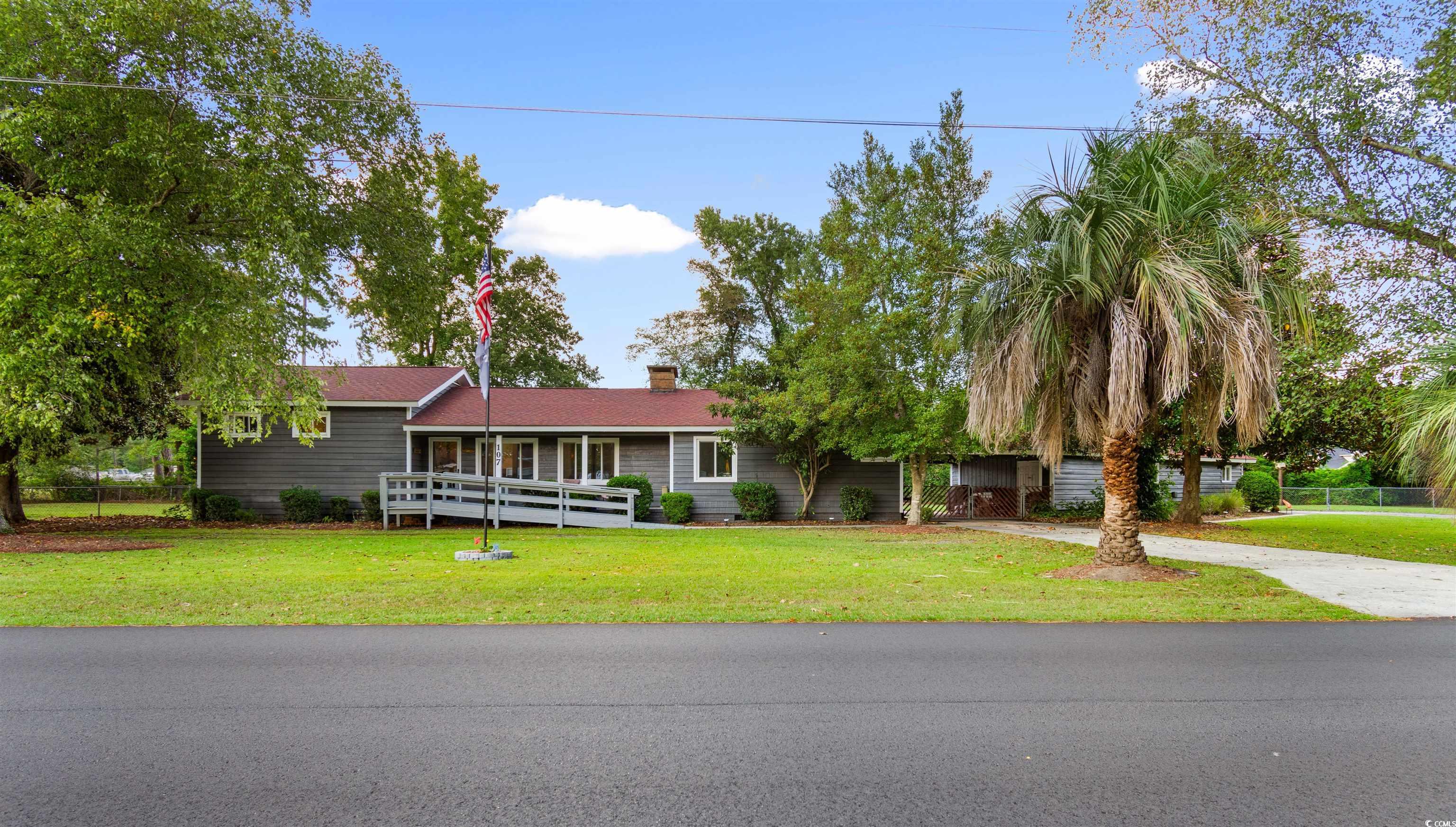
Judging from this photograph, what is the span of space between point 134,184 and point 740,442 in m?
14.7

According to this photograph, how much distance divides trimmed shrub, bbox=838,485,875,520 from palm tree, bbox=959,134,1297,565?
10944 millimetres

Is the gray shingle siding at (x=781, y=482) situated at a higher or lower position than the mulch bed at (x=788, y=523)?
higher

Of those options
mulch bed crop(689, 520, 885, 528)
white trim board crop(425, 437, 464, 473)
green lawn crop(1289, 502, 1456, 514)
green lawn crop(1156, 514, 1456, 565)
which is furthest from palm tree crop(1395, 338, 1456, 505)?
green lawn crop(1289, 502, 1456, 514)

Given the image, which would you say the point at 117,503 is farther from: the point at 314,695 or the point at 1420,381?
the point at 1420,381

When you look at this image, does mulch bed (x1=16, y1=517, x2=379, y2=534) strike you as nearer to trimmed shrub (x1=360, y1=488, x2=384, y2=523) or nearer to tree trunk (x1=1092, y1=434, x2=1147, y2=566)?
trimmed shrub (x1=360, y1=488, x2=384, y2=523)

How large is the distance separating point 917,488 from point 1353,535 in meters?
10.7

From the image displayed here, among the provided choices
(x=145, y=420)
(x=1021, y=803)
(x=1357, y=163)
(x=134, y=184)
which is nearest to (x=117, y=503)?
(x=145, y=420)

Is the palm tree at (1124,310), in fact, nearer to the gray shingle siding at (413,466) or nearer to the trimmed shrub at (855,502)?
the trimmed shrub at (855,502)

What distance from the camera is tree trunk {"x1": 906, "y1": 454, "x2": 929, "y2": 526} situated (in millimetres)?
21172

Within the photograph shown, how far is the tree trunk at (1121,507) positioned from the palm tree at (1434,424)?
9.73ft

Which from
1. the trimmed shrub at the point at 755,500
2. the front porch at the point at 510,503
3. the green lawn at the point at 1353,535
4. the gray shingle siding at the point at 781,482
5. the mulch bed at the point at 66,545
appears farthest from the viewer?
the gray shingle siding at the point at 781,482

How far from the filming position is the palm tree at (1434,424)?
900 cm

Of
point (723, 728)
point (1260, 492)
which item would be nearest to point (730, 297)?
point (1260, 492)

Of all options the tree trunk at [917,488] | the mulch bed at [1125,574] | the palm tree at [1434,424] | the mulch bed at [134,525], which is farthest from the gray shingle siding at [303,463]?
the palm tree at [1434,424]
